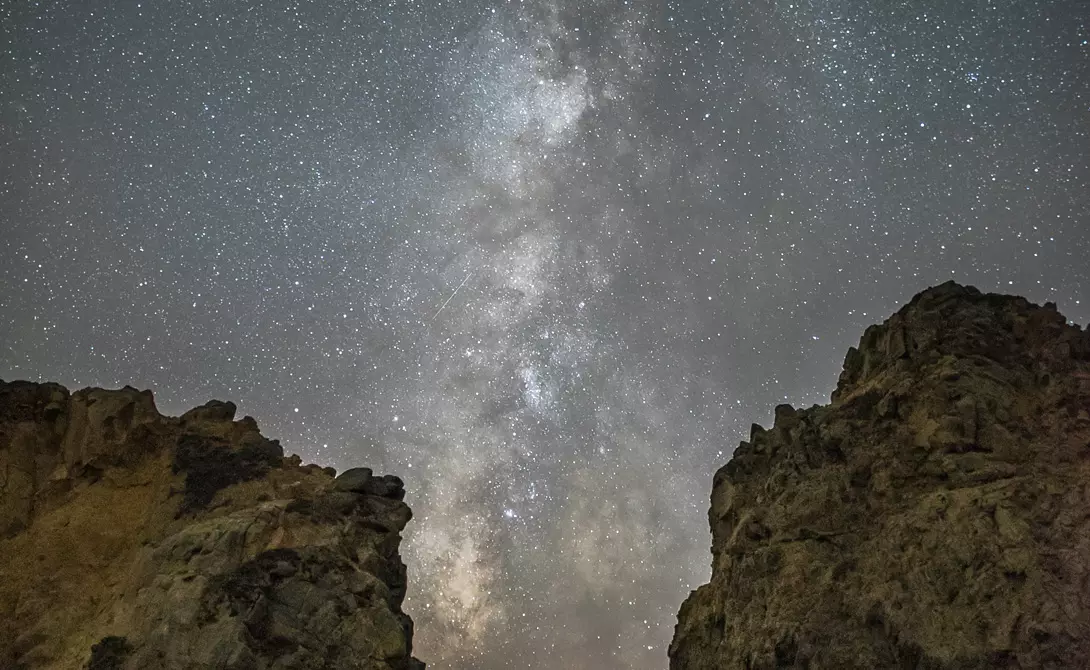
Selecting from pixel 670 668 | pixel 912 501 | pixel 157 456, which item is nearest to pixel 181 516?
pixel 157 456

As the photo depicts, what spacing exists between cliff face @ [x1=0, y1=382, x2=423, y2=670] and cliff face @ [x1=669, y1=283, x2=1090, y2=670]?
12.4 meters

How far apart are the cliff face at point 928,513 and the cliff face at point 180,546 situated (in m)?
12.4

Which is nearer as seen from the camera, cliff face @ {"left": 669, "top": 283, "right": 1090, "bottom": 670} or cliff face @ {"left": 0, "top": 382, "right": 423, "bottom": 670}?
cliff face @ {"left": 669, "top": 283, "right": 1090, "bottom": 670}

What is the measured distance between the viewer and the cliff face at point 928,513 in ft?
60.7

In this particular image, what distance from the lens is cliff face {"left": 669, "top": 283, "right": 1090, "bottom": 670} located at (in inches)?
729

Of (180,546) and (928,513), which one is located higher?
(928,513)

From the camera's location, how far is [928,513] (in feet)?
69.3

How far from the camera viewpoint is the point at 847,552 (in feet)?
75.4

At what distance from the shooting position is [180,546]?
67.8 ft

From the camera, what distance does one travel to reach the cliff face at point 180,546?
1889cm

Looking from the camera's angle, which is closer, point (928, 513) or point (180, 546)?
point (180, 546)

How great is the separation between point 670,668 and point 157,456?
2163 cm

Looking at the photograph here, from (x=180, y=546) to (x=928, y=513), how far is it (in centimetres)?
2229

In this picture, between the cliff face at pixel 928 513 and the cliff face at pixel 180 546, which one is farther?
the cliff face at pixel 180 546
